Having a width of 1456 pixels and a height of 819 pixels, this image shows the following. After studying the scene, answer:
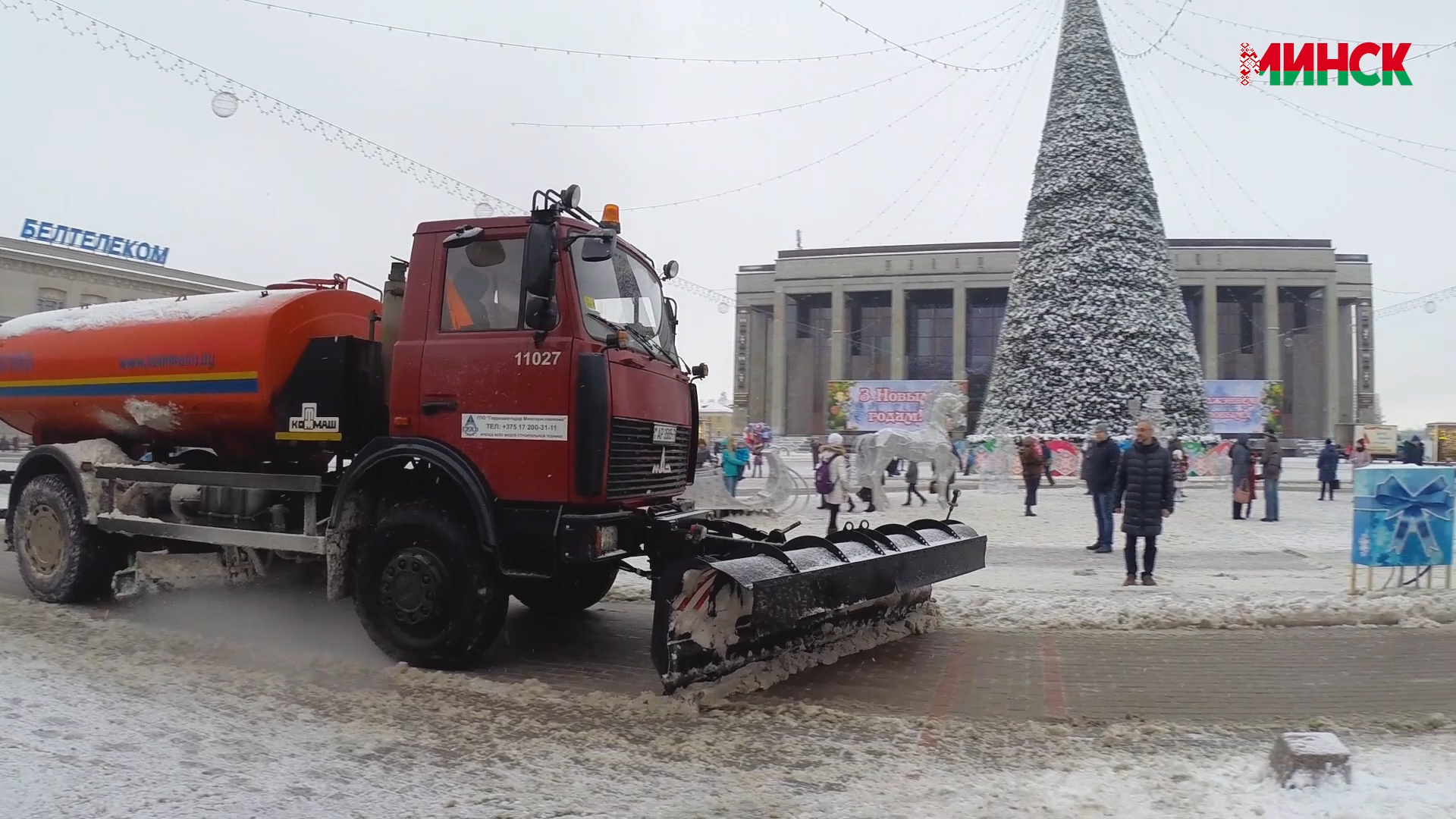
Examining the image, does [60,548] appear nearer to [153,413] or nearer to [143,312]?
[153,413]

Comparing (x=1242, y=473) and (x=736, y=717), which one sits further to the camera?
(x=1242, y=473)

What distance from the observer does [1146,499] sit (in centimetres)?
995

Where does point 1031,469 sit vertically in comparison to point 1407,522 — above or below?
above

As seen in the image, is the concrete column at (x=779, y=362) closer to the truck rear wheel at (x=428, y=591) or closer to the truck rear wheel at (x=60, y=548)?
the truck rear wheel at (x=60, y=548)

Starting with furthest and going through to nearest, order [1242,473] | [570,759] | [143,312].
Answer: [1242,473], [143,312], [570,759]

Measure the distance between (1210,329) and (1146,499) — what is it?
54.7 meters

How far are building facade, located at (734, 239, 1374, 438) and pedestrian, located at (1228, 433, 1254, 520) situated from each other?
43.9 metres

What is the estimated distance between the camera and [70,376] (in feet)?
26.3

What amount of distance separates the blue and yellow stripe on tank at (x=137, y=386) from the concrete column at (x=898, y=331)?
55.6 metres

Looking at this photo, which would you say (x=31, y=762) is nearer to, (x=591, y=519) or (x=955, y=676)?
(x=591, y=519)

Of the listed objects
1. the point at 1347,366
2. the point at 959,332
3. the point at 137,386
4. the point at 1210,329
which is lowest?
the point at 137,386

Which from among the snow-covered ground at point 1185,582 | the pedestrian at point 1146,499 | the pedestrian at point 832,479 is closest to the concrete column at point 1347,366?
the snow-covered ground at point 1185,582

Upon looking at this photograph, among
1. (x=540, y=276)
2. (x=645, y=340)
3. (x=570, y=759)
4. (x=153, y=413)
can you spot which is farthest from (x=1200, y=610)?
(x=153, y=413)

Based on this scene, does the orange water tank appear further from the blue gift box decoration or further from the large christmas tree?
the large christmas tree
